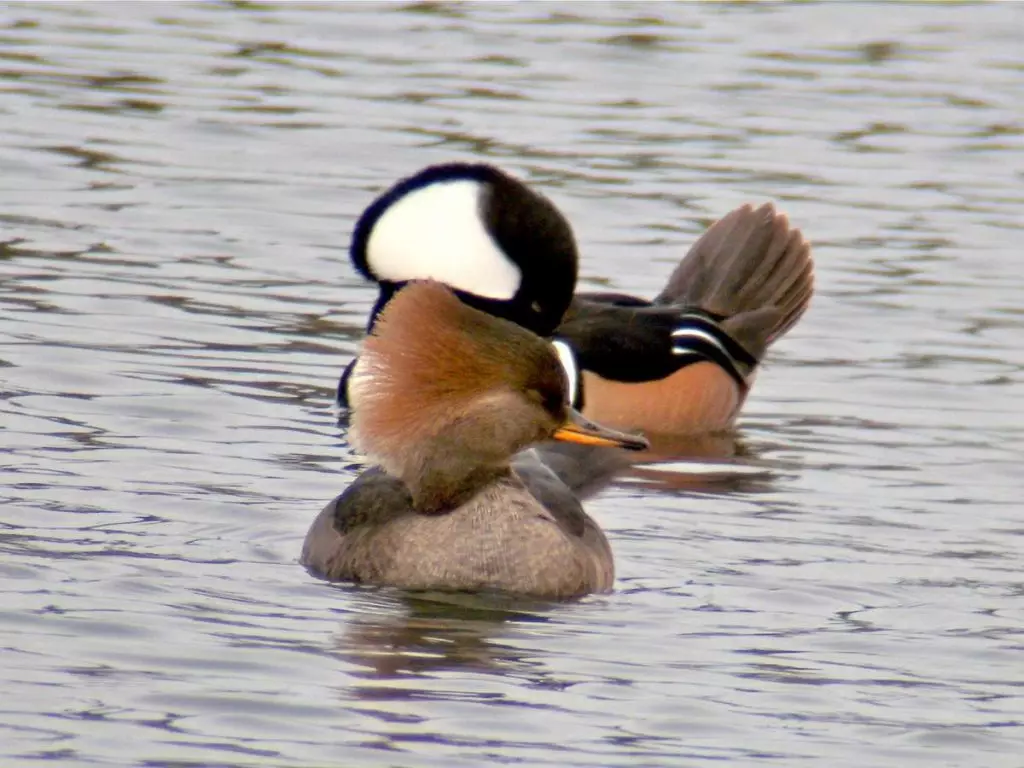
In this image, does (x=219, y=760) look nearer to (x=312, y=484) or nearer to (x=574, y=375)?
(x=312, y=484)

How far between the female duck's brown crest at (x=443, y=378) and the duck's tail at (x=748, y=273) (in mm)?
3732

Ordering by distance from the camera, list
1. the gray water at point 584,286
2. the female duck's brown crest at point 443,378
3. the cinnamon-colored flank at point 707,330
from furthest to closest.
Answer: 1. the cinnamon-colored flank at point 707,330
2. the female duck's brown crest at point 443,378
3. the gray water at point 584,286

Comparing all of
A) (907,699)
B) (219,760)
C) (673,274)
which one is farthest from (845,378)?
(219,760)

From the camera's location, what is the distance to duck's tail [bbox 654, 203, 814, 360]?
1163 centimetres

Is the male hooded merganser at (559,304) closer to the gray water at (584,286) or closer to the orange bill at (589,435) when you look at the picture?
the gray water at (584,286)

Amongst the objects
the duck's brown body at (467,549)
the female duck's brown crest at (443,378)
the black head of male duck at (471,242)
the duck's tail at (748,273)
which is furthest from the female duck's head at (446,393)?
the duck's tail at (748,273)

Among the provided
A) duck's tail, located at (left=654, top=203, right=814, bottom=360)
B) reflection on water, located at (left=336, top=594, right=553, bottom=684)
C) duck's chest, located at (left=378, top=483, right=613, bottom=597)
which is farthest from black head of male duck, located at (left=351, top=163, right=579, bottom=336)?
reflection on water, located at (left=336, top=594, right=553, bottom=684)

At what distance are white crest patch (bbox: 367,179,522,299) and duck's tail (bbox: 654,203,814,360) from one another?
122 centimetres

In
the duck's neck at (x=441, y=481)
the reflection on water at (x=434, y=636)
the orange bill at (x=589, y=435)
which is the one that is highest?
the orange bill at (x=589, y=435)

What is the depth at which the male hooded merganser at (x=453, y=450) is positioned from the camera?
7.83 meters

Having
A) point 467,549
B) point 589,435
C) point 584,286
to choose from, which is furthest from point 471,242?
point 467,549

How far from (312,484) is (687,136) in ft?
22.4

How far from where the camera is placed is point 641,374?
11.0 metres

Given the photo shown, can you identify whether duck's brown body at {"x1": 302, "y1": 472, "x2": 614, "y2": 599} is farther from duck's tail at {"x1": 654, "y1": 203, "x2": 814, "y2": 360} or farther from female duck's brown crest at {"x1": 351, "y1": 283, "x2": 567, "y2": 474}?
duck's tail at {"x1": 654, "y1": 203, "x2": 814, "y2": 360}
